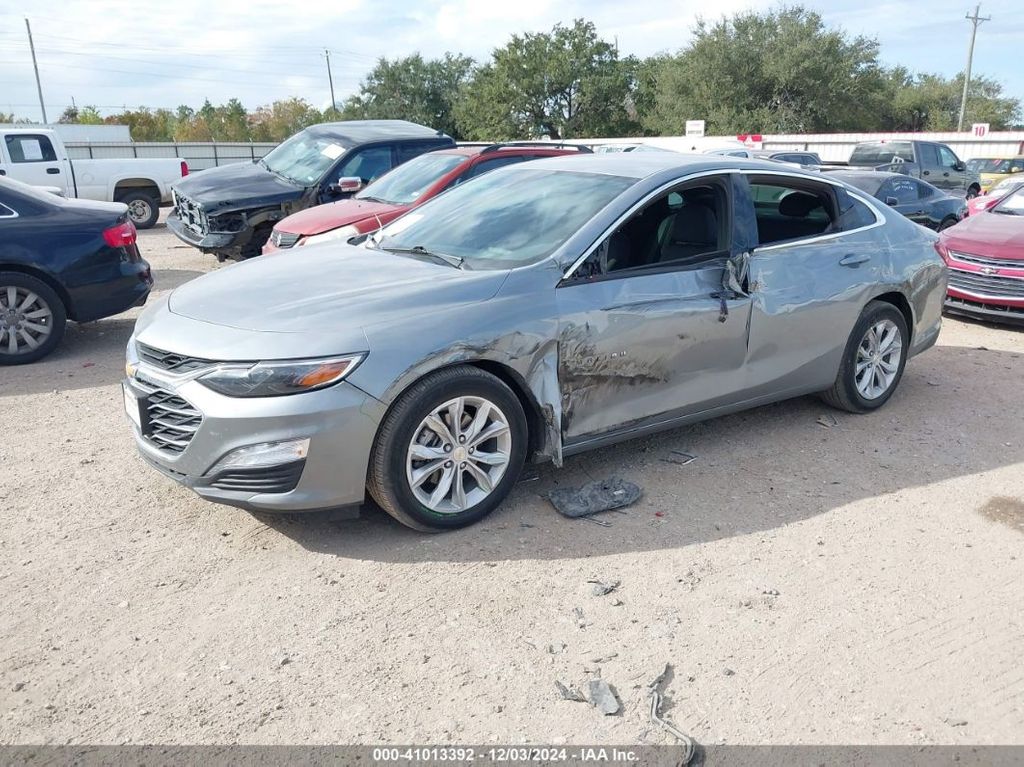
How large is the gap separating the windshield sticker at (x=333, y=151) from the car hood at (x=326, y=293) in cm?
699

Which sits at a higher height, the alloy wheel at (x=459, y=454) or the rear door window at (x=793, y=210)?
the rear door window at (x=793, y=210)

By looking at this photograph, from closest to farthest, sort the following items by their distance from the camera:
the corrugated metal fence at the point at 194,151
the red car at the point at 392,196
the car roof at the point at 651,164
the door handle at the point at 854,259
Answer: the car roof at the point at 651,164
the door handle at the point at 854,259
the red car at the point at 392,196
the corrugated metal fence at the point at 194,151

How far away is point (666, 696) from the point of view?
2.98m

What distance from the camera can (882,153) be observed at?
20891mm

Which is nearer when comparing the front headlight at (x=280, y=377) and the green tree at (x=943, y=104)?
the front headlight at (x=280, y=377)

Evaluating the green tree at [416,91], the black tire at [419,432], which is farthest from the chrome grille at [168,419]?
the green tree at [416,91]

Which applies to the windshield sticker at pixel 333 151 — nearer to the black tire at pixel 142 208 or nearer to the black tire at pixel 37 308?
the black tire at pixel 37 308

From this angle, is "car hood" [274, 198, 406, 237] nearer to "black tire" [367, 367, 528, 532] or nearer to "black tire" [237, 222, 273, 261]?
"black tire" [237, 222, 273, 261]

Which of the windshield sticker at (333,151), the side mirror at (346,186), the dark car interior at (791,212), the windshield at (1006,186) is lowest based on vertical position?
the windshield at (1006,186)

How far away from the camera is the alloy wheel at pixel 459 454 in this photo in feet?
12.6

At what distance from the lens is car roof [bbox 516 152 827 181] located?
479 centimetres

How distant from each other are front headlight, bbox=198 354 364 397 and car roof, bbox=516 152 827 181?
2.10m

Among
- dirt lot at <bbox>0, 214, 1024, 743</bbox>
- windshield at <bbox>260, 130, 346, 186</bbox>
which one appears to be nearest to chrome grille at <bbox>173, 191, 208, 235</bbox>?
windshield at <bbox>260, 130, 346, 186</bbox>

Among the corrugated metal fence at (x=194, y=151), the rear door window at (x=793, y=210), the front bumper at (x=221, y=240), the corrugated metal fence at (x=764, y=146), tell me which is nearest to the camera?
the rear door window at (x=793, y=210)
